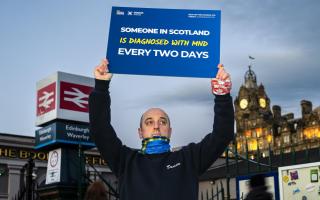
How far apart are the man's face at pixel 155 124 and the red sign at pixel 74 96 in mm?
8846

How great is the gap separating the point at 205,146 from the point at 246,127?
16460 cm

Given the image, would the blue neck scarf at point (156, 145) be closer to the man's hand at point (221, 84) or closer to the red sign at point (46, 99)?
the man's hand at point (221, 84)

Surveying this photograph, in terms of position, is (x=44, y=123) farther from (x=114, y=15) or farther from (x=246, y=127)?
(x=246, y=127)

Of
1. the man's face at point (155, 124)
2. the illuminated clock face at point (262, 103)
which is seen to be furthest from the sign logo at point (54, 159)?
the illuminated clock face at point (262, 103)

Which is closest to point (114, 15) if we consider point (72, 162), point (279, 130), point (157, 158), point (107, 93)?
point (107, 93)

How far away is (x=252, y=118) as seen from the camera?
165250 mm

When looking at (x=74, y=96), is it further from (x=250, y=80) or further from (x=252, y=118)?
(x=250, y=80)

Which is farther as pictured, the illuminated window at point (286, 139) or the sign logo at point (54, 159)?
the illuminated window at point (286, 139)

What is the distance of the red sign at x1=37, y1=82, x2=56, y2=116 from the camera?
12.5 meters

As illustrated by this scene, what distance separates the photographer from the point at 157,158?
3.74 metres

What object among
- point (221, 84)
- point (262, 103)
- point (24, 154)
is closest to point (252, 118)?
point (262, 103)

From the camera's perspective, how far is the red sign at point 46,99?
41.2 ft

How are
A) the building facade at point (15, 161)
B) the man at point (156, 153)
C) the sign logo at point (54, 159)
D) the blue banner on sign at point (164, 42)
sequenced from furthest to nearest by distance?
the building facade at point (15, 161), the sign logo at point (54, 159), the blue banner on sign at point (164, 42), the man at point (156, 153)

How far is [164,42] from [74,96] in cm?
858
